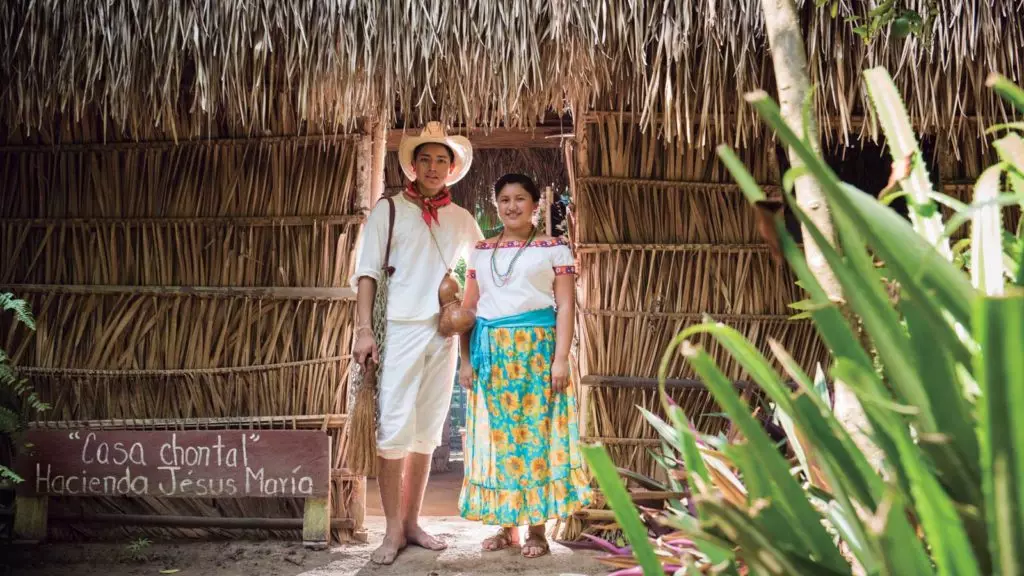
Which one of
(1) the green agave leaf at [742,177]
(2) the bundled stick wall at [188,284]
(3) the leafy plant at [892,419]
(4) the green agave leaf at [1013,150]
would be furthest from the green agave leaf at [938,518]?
(2) the bundled stick wall at [188,284]

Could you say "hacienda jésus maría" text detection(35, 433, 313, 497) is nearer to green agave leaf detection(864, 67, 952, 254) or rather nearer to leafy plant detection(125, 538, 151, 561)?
leafy plant detection(125, 538, 151, 561)

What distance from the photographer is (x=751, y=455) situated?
0.52m

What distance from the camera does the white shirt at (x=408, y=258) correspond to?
10.8 ft

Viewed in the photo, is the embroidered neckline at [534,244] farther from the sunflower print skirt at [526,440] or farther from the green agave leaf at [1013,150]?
the green agave leaf at [1013,150]

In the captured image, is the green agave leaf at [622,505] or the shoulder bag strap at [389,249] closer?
the green agave leaf at [622,505]

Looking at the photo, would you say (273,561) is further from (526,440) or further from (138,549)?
(526,440)

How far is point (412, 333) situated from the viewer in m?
3.27

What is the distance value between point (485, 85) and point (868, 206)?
2.83 metres

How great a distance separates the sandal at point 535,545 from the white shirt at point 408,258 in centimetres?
93

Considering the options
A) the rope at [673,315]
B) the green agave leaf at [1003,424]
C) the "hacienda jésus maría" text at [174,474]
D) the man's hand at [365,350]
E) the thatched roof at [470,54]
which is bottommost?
the "hacienda jésus maría" text at [174,474]

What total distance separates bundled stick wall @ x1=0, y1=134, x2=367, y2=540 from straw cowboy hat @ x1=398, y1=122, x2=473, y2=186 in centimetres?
26

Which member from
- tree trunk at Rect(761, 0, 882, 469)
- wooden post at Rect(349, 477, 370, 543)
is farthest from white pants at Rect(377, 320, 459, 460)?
tree trunk at Rect(761, 0, 882, 469)

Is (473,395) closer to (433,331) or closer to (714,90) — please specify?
(433,331)

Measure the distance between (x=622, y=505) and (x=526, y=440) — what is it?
271 centimetres
